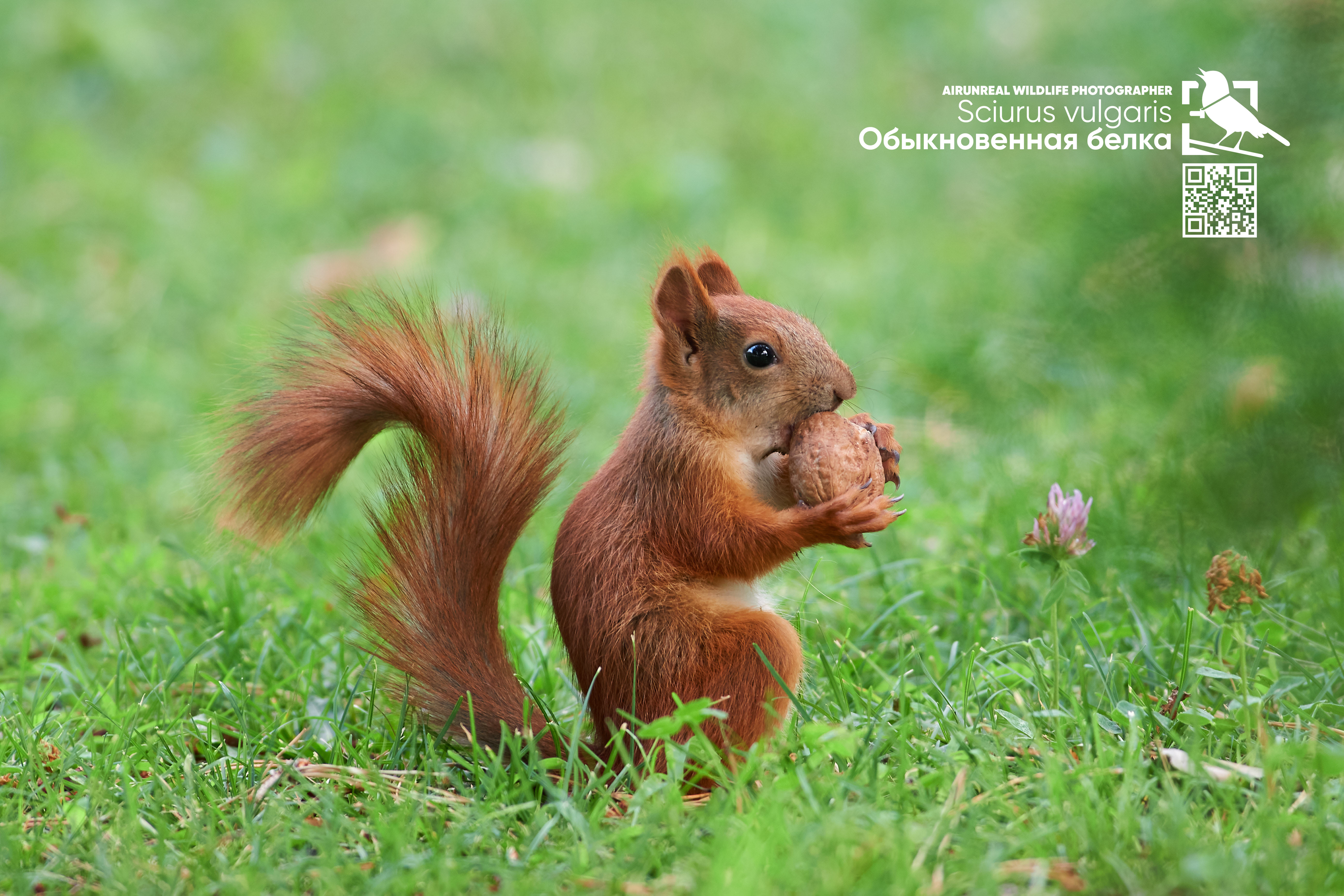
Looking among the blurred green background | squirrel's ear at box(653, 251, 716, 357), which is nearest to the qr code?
the blurred green background

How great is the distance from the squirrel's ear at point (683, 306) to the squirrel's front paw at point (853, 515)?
341 millimetres

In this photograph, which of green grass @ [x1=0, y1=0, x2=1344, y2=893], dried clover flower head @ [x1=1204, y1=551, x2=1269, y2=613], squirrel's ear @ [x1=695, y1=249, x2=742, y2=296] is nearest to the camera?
green grass @ [x1=0, y1=0, x2=1344, y2=893]

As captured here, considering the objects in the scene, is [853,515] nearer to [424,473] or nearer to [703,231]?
[424,473]

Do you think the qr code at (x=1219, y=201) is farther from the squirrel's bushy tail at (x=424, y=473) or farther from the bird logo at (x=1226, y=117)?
the squirrel's bushy tail at (x=424, y=473)

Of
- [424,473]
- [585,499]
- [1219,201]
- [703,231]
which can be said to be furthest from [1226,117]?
[703,231]

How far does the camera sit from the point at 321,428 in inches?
68.9

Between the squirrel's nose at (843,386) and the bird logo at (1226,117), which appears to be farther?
the squirrel's nose at (843,386)

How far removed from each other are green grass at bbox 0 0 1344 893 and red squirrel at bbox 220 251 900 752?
0.37 ft

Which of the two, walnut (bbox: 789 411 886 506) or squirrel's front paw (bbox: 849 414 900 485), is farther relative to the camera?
squirrel's front paw (bbox: 849 414 900 485)

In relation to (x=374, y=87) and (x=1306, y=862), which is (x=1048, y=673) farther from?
(x=374, y=87)

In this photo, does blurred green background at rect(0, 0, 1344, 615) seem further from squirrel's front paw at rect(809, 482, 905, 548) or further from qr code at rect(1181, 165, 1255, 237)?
squirrel's front paw at rect(809, 482, 905, 548)

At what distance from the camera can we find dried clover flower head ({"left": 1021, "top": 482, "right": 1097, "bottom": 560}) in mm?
1745

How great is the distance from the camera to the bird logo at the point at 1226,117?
1.72 meters

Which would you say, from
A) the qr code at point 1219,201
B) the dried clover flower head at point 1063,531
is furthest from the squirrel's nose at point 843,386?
the qr code at point 1219,201
